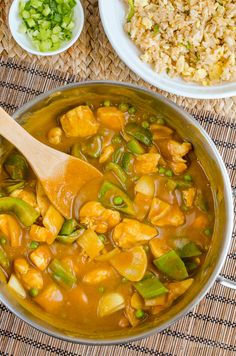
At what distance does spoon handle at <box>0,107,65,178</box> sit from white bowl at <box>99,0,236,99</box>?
0.67 meters

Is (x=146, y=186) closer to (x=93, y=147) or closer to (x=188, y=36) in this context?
(x=93, y=147)

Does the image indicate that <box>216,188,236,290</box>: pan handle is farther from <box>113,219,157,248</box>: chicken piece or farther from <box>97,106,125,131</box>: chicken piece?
<box>97,106,125,131</box>: chicken piece

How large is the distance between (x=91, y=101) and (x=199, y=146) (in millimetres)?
617

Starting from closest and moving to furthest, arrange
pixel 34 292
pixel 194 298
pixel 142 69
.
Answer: pixel 194 298, pixel 34 292, pixel 142 69

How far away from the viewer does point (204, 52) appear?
3.97 metres

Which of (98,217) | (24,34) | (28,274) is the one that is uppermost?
(24,34)

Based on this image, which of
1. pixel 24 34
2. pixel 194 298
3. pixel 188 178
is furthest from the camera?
pixel 24 34

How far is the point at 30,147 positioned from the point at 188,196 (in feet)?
2.76

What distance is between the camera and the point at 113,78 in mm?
4082

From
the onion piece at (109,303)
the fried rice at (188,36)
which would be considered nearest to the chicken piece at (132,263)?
the onion piece at (109,303)

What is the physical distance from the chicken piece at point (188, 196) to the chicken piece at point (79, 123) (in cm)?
56

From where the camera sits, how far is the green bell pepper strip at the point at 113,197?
367 cm

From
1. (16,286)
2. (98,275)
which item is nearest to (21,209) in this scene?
(16,286)

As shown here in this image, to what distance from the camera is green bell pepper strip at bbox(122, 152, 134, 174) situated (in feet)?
12.2
